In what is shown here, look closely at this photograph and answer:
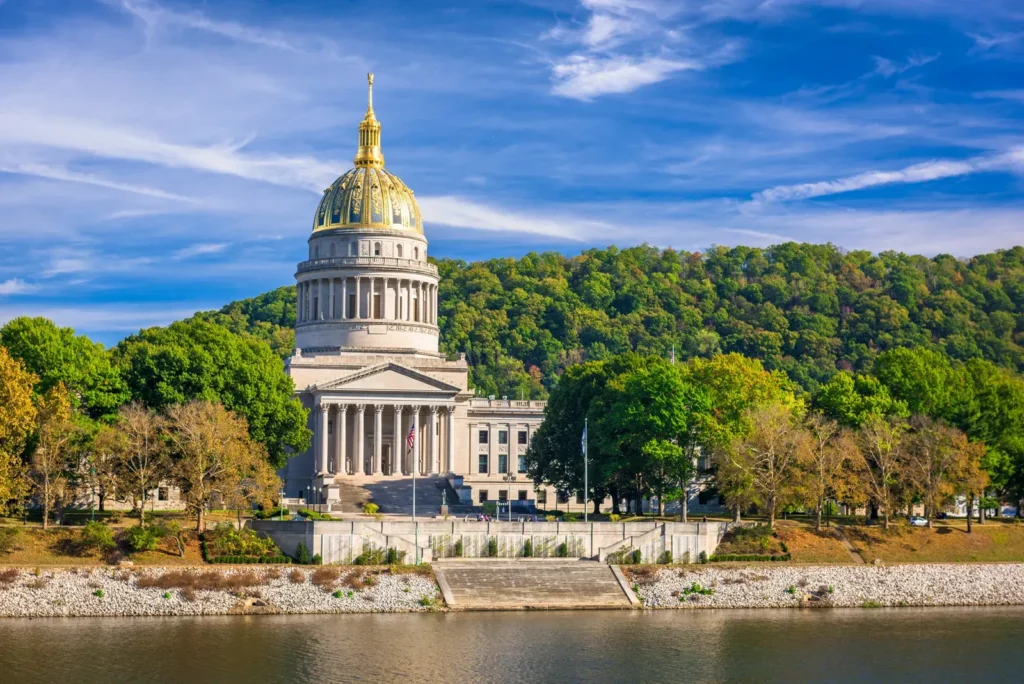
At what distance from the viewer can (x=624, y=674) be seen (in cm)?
6856

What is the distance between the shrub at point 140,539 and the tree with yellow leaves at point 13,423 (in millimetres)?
6840

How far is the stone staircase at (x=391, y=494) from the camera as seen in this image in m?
119

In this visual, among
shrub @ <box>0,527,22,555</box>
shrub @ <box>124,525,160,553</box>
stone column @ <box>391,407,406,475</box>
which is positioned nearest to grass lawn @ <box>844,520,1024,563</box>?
stone column @ <box>391,407,406,475</box>

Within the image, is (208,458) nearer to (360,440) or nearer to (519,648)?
(519,648)

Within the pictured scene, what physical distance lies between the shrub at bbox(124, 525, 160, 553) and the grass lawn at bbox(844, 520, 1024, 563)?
43.5 meters

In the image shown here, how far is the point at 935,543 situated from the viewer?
103188 millimetres

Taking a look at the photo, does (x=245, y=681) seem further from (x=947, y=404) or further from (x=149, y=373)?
(x=947, y=404)

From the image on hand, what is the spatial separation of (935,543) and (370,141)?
73726 mm

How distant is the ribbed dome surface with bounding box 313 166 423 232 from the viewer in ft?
493

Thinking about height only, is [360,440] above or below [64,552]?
above

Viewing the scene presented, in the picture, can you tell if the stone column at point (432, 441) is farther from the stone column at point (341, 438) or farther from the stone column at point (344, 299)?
the stone column at point (344, 299)

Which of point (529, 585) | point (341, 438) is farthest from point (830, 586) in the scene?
point (341, 438)

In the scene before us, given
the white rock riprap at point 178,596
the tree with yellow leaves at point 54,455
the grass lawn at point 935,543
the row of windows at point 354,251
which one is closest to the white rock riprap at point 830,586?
the grass lawn at point 935,543

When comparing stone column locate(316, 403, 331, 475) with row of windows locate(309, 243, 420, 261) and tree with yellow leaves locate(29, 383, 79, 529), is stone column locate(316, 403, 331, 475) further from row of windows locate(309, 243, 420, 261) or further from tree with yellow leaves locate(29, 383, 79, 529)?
tree with yellow leaves locate(29, 383, 79, 529)
